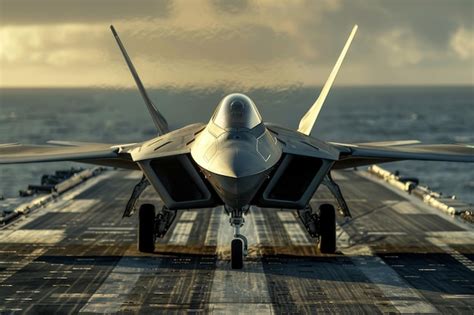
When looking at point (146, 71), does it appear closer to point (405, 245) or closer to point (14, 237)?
point (14, 237)

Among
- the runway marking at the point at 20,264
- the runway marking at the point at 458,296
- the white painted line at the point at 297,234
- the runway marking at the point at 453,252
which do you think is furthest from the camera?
the white painted line at the point at 297,234

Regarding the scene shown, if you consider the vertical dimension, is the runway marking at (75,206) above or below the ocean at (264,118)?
below

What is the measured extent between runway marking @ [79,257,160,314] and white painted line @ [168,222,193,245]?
2.70m

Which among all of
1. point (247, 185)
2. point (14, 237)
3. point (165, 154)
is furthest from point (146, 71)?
point (247, 185)

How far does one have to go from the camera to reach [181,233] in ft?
84.0

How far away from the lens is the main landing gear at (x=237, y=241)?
18.9 meters

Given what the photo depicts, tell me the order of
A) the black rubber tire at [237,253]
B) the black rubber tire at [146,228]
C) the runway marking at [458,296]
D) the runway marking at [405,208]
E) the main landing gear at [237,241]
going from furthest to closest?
the runway marking at [405,208]
the black rubber tire at [146,228]
the black rubber tire at [237,253]
the main landing gear at [237,241]
the runway marking at [458,296]

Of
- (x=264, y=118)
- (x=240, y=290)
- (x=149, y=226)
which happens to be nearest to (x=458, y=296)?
(x=240, y=290)

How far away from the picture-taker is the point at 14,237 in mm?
24656

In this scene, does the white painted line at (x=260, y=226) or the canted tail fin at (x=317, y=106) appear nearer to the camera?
the canted tail fin at (x=317, y=106)

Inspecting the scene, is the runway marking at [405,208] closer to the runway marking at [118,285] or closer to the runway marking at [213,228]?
the runway marking at [213,228]

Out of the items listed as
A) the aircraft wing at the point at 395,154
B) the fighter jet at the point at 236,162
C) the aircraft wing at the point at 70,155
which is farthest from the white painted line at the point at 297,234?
the aircraft wing at the point at 70,155

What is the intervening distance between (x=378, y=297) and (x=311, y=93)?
1339 cm

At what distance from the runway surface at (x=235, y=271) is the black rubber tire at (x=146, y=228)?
1.19 ft
